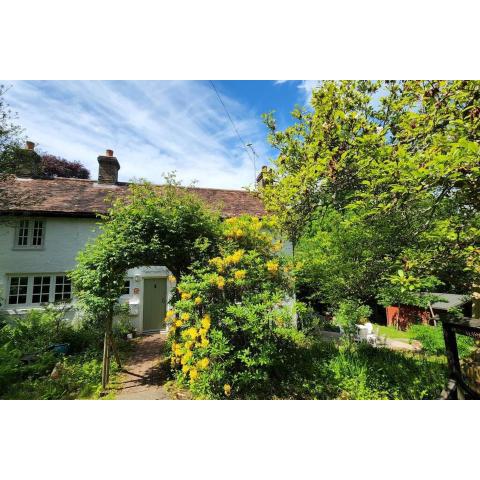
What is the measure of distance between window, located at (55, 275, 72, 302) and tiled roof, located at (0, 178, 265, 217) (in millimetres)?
2714

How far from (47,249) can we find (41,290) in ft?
5.53

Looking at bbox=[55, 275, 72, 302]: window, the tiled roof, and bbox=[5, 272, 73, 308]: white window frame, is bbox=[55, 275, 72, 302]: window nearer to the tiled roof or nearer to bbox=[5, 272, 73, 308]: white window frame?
bbox=[5, 272, 73, 308]: white window frame

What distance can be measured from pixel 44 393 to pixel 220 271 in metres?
4.63

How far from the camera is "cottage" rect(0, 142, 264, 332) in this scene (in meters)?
9.64

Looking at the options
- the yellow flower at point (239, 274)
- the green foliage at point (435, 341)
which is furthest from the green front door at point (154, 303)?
the green foliage at point (435, 341)

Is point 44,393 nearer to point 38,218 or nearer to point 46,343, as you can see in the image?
point 46,343

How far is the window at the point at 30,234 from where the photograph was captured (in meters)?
9.95

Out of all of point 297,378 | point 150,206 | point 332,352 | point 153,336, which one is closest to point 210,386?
point 297,378

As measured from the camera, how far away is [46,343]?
7.71 meters

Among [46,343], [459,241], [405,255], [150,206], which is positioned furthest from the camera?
[46,343]

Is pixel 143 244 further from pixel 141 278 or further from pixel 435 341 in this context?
pixel 435 341

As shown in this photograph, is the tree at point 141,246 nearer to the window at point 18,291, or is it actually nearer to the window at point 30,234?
the window at point 18,291

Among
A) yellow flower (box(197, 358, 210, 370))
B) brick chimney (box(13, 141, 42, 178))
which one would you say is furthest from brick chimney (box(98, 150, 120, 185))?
yellow flower (box(197, 358, 210, 370))
